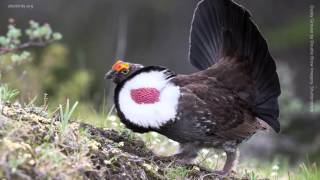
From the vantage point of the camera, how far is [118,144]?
195 inches

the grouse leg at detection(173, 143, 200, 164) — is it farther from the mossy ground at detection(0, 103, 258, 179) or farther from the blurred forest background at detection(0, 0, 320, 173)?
the blurred forest background at detection(0, 0, 320, 173)

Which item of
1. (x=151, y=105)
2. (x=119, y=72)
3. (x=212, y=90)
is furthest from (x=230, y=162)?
(x=119, y=72)

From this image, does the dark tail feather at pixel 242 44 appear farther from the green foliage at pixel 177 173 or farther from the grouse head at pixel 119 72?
the green foliage at pixel 177 173

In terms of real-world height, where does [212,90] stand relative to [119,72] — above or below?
below

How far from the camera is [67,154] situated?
409cm

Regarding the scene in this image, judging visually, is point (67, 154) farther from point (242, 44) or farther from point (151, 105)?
point (242, 44)

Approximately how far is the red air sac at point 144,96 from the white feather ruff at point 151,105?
0.02 metres

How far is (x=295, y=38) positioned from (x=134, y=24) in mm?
3228

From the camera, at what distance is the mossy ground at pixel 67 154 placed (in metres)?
3.80

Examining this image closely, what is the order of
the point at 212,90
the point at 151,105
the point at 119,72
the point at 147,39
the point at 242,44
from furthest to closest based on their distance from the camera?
the point at 147,39 < the point at 242,44 < the point at 212,90 < the point at 119,72 < the point at 151,105

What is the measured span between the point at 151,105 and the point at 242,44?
1.23 m

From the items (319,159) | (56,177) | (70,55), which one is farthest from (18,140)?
(70,55)

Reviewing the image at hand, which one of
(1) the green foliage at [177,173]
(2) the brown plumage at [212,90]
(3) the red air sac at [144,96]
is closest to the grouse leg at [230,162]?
(2) the brown plumage at [212,90]

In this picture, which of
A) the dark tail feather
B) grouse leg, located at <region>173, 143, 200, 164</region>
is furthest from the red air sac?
the dark tail feather
